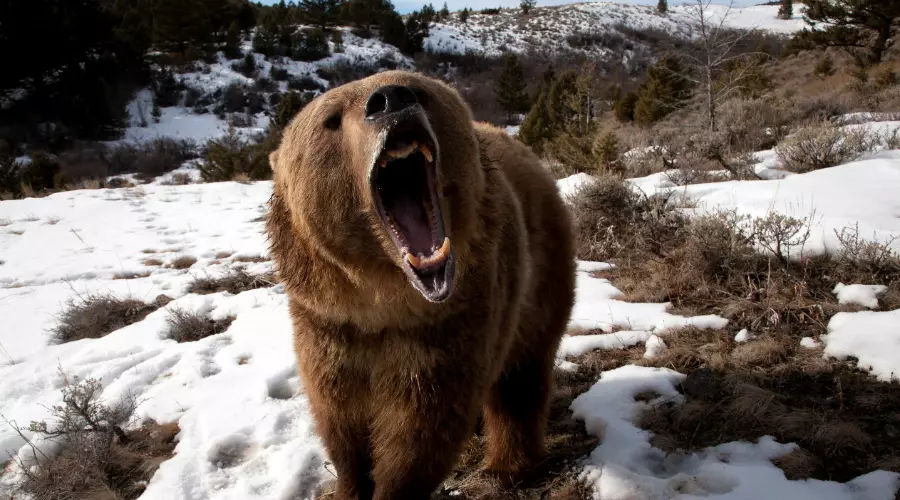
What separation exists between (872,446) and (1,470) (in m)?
4.84

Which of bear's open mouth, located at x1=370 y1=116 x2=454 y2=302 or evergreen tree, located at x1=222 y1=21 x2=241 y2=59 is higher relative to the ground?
evergreen tree, located at x1=222 y1=21 x2=241 y2=59

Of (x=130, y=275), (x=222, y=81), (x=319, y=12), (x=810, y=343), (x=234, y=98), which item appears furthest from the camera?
(x=319, y=12)

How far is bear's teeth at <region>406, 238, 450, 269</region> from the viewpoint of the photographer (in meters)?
1.62

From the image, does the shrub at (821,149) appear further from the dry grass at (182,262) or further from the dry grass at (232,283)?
the dry grass at (182,262)

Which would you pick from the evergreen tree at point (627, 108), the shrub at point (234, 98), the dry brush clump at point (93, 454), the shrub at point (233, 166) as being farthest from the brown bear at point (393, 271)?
the shrub at point (234, 98)

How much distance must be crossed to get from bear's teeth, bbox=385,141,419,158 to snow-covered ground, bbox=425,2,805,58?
42835 millimetres

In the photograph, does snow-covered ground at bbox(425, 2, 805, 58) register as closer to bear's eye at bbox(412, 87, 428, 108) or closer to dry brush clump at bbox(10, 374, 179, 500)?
dry brush clump at bbox(10, 374, 179, 500)

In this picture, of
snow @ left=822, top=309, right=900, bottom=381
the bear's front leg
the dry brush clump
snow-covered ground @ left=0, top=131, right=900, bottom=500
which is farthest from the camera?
Answer: snow @ left=822, top=309, right=900, bottom=381

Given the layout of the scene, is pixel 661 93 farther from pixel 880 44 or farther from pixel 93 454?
pixel 93 454

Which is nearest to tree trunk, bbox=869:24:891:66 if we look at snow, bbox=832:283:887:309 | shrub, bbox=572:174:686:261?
shrub, bbox=572:174:686:261

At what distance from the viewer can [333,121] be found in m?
1.83

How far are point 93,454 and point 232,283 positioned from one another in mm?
2850

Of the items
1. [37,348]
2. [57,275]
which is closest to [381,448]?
[37,348]

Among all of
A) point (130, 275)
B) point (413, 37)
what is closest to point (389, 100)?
point (130, 275)
